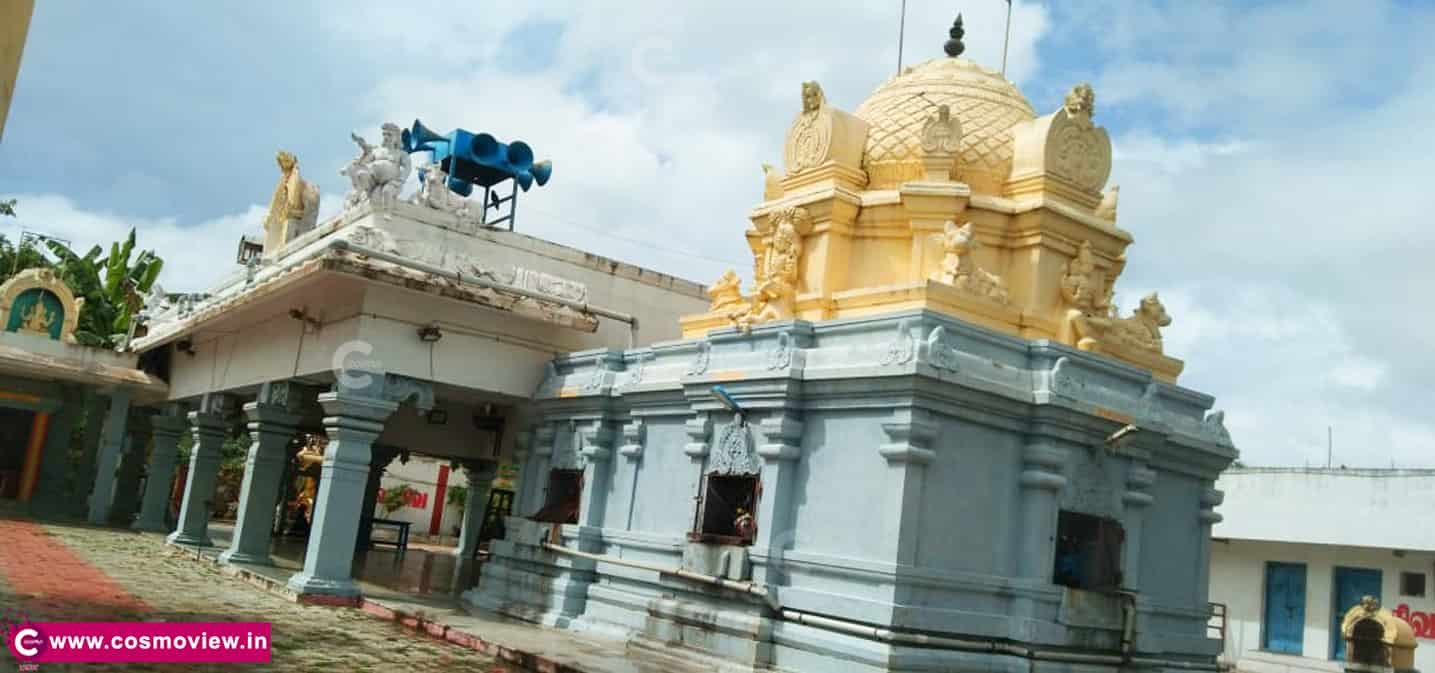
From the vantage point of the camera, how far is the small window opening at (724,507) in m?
11.9

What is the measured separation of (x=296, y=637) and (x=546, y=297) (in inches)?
231

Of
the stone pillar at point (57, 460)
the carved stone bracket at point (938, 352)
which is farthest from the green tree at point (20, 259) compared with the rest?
the carved stone bracket at point (938, 352)

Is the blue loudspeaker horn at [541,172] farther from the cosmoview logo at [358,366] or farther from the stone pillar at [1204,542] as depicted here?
the stone pillar at [1204,542]

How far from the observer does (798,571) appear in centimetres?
1095

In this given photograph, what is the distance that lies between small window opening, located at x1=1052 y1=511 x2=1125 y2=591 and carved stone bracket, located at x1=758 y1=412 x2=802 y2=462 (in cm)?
271

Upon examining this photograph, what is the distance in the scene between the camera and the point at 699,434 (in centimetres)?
1248

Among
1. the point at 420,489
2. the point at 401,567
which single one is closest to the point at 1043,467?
the point at 401,567

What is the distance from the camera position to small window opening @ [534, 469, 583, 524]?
1483cm

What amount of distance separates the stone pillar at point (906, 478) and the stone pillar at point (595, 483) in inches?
193

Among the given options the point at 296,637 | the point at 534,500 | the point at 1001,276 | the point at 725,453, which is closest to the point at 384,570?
the point at 534,500

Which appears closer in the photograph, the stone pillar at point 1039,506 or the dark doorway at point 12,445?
the stone pillar at point 1039,506

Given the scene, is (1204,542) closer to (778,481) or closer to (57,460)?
(778,481)

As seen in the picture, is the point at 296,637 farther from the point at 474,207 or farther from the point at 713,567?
the point at 474,207

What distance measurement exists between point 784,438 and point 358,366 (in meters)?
6.20
